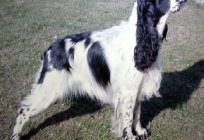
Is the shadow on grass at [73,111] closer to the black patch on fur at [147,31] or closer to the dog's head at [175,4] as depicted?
the black patch on fur at [147,31]

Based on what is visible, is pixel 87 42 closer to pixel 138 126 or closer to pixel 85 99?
pixel 138 126

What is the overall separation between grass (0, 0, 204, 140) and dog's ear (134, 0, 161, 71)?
5.13ft

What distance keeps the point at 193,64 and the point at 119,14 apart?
4384 millimetres

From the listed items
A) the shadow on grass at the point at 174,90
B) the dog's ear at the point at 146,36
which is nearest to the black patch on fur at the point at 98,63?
the dog's ear at the point at 146,36

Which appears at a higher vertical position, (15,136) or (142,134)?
(15,136)

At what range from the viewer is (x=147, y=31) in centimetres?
433

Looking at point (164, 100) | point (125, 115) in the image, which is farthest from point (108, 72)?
point (164, 100)

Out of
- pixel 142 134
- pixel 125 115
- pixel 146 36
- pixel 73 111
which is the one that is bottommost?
pixel 142 134

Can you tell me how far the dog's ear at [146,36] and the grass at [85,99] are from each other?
5.13 ft

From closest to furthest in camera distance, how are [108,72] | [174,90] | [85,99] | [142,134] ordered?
1. [108,72]
2. [142,134]
3. [85,99]
4. [174,90]

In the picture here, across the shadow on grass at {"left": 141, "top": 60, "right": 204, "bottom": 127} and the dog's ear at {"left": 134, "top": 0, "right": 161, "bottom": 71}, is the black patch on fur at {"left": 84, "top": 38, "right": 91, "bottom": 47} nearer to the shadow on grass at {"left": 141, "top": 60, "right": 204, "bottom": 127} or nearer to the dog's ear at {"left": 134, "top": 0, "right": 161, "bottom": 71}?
the dog's ear at {"left": 134, "top": 0, "right": 161, "bottom": 71}

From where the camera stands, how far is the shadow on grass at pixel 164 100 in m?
6.00

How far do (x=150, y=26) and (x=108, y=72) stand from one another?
3.40 feet

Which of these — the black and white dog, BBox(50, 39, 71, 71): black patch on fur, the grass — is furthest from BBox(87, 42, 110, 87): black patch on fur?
the grass
